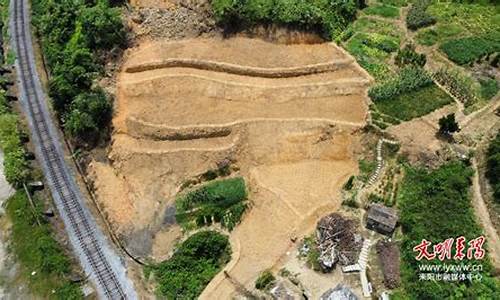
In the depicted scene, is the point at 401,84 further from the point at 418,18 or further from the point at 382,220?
the point at 382,220

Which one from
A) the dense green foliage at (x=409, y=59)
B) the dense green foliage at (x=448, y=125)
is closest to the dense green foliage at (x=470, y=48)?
the dense green foliage at (x=409, y=59)

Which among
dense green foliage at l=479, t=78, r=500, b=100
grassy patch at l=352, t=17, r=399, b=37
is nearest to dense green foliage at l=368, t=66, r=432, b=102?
dense green foliage at l=479, t=78, r=500, b=100

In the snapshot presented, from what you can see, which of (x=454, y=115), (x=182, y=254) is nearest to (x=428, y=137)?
(x=454, y=115)

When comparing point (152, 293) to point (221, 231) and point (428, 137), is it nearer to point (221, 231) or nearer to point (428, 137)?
point (221, 231)

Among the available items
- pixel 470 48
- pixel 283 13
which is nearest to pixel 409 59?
pixel 470 48

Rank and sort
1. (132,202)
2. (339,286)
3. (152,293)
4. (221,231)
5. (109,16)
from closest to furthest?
(339,286), (152,293), (221,231), (132,202), (109,16)

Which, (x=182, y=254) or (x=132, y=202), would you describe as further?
(x=132, y=202)
